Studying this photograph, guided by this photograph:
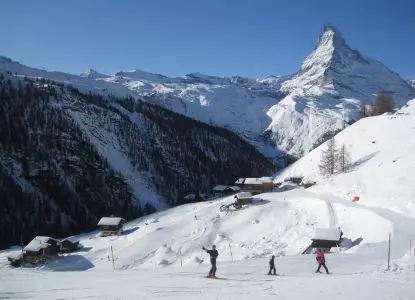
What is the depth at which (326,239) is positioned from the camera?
51.9 meters

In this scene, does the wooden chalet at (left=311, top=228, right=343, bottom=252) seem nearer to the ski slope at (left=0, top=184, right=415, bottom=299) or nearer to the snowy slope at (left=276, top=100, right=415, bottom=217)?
the ski slope at (left=0, top=184, right=415, bottom=299)

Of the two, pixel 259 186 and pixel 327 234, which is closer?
pixel 327 234

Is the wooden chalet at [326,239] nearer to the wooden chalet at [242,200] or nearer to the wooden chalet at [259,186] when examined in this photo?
the wooden chalet at [242,200]

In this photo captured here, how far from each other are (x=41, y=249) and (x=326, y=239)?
1994 inches

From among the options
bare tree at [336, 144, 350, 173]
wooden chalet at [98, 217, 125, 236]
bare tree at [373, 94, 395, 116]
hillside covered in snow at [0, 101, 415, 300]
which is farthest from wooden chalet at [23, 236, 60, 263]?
bare tree at [373, 94, 395, 116]

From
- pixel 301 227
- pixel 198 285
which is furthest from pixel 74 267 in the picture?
pixel 198 285

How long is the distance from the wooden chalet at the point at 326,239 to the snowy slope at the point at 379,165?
11.2 meters

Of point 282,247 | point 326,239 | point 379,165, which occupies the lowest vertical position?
point 282,247

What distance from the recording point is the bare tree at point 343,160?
3593 inches

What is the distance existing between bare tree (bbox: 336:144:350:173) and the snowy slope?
4.56 feet

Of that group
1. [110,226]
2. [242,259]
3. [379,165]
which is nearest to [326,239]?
[242,259]

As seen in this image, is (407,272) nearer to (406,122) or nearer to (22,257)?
(22,257)

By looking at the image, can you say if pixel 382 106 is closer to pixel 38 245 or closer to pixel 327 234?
pixel 327 234

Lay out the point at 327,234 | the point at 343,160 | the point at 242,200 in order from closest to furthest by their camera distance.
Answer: the point at 327,234, the point at 242,200, the point at 343,160
